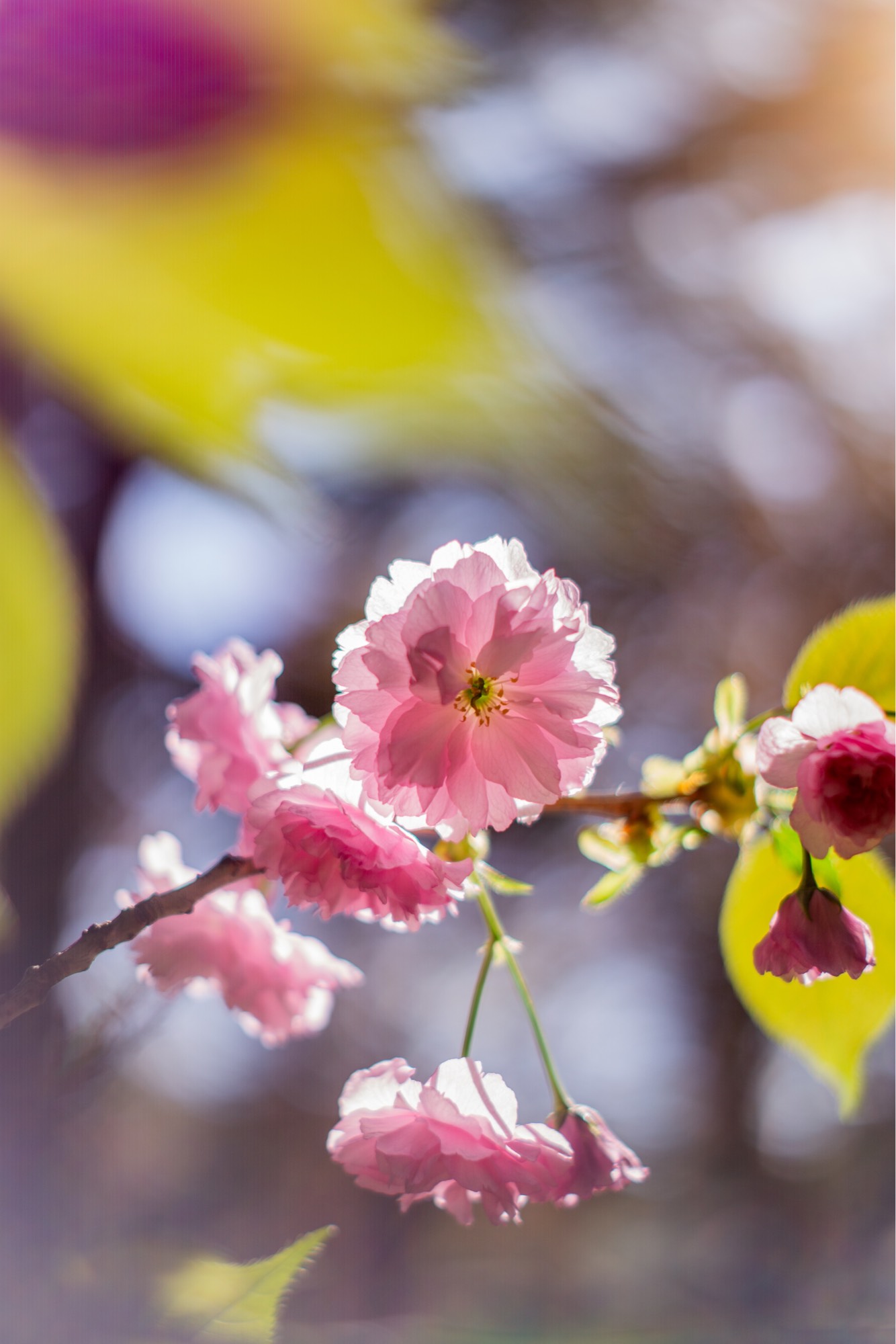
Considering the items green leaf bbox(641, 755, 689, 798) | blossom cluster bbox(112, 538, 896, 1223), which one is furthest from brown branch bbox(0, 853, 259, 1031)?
green leaf bbox(641, 755, 689, 798)

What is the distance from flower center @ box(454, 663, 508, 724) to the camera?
8.0 inches

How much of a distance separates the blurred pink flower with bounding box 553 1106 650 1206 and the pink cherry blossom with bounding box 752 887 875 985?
62mm

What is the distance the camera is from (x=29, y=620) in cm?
6

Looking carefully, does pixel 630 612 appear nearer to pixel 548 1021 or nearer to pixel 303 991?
pixel 548 1021

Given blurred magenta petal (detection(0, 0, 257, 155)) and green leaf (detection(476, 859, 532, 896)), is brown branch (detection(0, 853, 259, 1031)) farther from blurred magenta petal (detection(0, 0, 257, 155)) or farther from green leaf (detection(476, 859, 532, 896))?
blurred magenta petal (detection(0, 0, 257, 155))

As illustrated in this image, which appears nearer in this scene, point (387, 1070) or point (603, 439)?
point (603, 439)

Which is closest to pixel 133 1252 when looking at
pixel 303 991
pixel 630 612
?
pixel 303 991

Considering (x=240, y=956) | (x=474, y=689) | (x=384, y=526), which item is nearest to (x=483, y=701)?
(x=474, y=689)

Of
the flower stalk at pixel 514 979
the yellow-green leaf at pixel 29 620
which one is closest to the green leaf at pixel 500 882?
the flower stalk at pixel 514 979

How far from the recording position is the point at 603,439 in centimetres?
7

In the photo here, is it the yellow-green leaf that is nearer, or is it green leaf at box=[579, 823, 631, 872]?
the yellow-green leaf

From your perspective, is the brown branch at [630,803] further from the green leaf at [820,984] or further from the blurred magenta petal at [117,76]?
the blurred magenta petal at [117,76]

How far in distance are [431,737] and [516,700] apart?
0.07ft

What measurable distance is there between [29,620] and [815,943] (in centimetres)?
20
